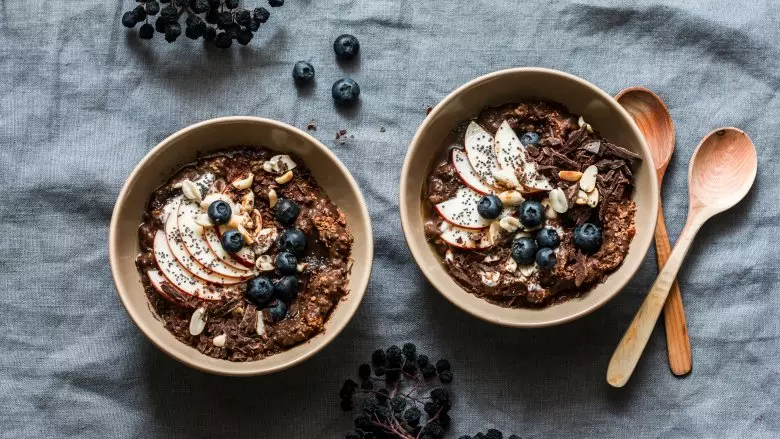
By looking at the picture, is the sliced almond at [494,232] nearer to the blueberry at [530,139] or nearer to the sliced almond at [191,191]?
the blueberry at [530,139]

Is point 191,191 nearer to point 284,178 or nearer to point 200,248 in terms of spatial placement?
point 200,248

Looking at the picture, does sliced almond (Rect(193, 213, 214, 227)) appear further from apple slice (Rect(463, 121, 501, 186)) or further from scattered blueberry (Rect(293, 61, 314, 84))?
apple slice (Rect(463, 121, 501, 186))

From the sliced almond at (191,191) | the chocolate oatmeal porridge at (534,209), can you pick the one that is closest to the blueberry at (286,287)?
the sliced almond at (191,191)

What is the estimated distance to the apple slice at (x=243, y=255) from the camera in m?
3.08

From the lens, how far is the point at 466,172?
320 cm

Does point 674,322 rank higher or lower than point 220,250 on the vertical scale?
lower

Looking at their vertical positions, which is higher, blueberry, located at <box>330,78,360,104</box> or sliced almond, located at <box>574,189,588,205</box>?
blueberry, located at <box>330,78,360,104</box>

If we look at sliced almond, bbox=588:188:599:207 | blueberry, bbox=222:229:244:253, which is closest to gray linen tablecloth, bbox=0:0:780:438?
sliced almond, bbox=588:188:599:207

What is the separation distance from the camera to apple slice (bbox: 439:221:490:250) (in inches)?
123

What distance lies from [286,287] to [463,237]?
0.69m

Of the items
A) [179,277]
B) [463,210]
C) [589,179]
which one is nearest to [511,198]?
[463,210]

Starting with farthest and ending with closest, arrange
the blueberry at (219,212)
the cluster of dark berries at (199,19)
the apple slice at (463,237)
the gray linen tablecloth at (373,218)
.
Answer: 1. the gray linen tablecloth at (373,218)
2. the cluster of dark berries at (199,19)
3. the apple slice at (463,237)
4. the blueberry at (219,212)

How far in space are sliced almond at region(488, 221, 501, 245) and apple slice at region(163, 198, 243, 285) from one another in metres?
0.95

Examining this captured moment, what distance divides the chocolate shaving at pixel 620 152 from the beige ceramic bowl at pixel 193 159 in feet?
3.15
